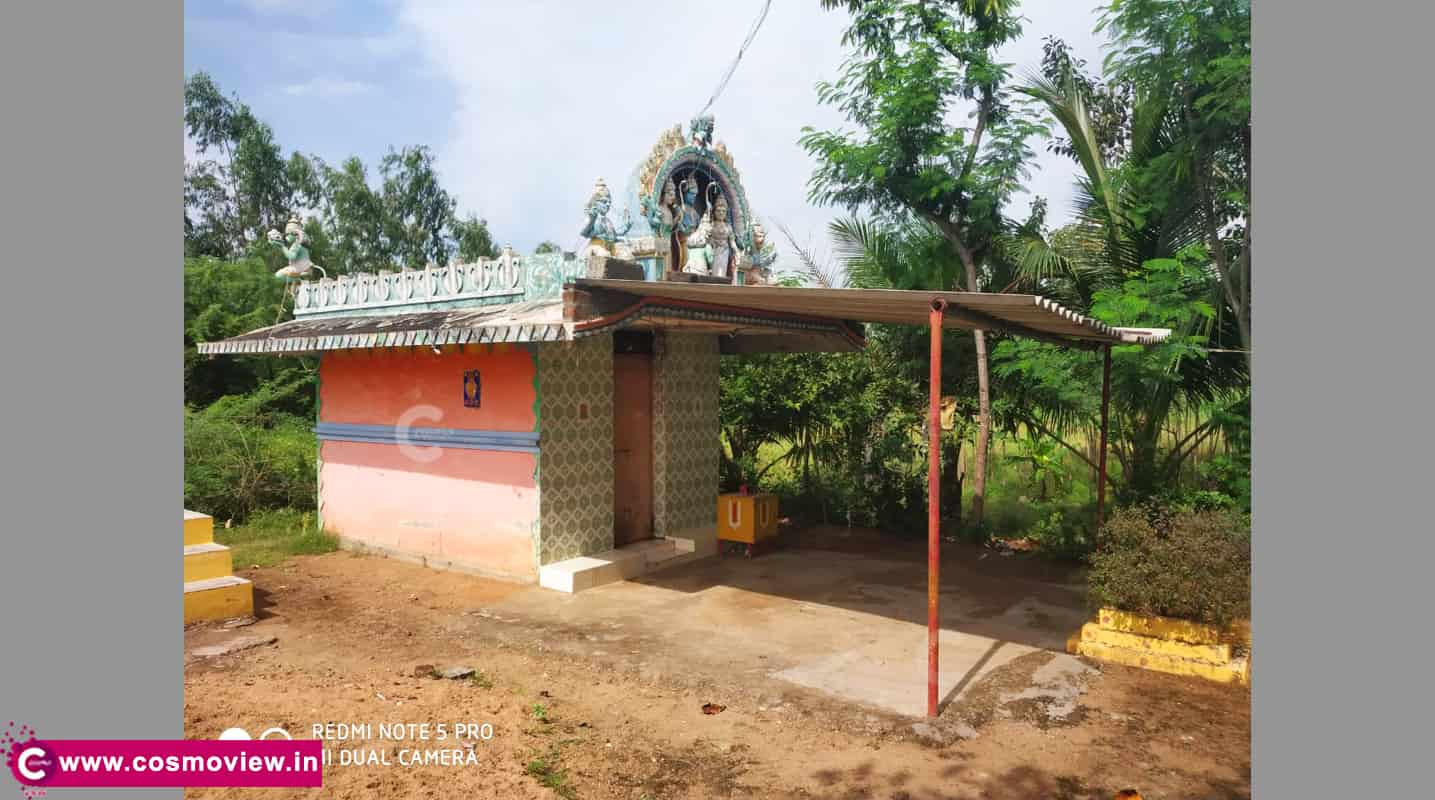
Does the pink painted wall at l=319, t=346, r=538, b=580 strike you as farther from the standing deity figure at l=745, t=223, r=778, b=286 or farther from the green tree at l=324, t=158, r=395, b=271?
the green tree at l=324, t=158, r=395, b=271

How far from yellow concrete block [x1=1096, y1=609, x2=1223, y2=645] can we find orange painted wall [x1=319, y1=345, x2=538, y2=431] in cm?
487

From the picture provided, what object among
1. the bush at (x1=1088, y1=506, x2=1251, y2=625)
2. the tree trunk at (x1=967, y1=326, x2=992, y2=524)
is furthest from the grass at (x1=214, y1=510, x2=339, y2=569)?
the bush at (x1=1088, y1=506, x2=1251, y2=625)

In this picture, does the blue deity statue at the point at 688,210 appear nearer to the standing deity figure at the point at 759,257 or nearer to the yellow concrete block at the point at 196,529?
the standing deity figure at the point at 759,257

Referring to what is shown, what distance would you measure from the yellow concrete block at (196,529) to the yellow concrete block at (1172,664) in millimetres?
6900

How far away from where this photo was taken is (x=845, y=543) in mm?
10328

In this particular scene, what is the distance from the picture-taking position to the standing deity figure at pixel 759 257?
9.91 m

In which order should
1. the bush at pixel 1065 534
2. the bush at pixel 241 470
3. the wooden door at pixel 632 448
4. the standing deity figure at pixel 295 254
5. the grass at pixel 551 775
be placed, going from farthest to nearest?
the bush at pixel 241 470, the standing deity figure at pixel 295 254, the bush at pixel 1065 534, the wooden door at pixel 632 448, the grass at pixel 551 775

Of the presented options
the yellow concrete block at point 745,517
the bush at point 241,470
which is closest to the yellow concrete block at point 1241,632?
the yellow concrete block at point 745,517

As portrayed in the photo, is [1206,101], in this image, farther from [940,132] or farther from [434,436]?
[434,436]

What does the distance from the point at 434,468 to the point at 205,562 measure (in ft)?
7.26

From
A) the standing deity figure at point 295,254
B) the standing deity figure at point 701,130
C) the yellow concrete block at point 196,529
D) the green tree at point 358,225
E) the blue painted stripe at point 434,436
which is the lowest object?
the yellow concrete block at point 196,529

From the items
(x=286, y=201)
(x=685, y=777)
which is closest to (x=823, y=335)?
(x=685, y=777)

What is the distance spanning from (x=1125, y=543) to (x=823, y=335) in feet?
12.4

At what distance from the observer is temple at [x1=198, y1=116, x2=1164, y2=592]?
7.51 metres
